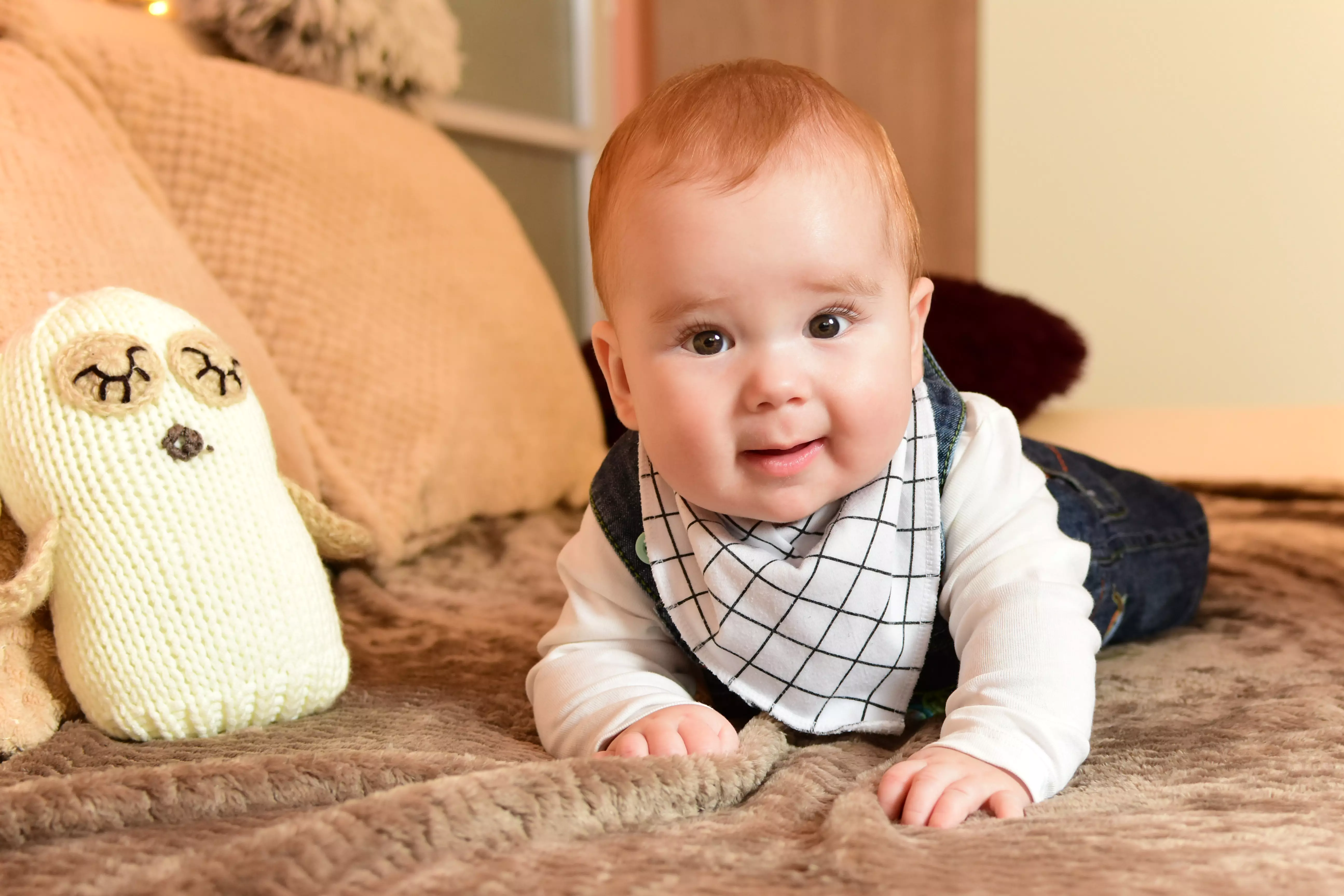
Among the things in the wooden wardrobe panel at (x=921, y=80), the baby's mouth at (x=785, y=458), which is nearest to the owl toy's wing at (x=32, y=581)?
the baby's mouth at (x=785, y=458)

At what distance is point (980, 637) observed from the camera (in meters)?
0.70

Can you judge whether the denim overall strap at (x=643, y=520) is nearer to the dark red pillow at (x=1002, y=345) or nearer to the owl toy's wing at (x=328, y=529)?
the owl toy's wing at (x=328, y=529)

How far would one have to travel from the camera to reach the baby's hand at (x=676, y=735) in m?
0.66

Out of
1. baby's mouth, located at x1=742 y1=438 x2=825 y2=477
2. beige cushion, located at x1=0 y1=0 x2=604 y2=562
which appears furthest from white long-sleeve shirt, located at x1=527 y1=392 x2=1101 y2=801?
beige cushion, located at x1=0 y1=0 x2=604 y2=562

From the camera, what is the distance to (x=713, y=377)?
0.67 meters

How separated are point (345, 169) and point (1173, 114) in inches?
54.5

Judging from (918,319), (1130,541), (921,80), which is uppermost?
(921,80)

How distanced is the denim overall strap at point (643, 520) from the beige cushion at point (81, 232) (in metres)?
0.33

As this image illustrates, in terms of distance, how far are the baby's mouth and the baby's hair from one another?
0.44ft

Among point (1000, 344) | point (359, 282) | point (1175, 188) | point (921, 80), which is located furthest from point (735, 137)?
point (921, 80)

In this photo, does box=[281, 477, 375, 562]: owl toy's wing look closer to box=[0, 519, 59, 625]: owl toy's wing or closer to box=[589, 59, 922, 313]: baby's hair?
box=[0, 519, 59, 625]: owl toy's wing

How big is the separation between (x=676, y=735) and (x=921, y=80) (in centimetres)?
178

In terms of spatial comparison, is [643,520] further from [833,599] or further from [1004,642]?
[1004,642]

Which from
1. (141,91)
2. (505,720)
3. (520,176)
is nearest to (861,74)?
(520,176)
